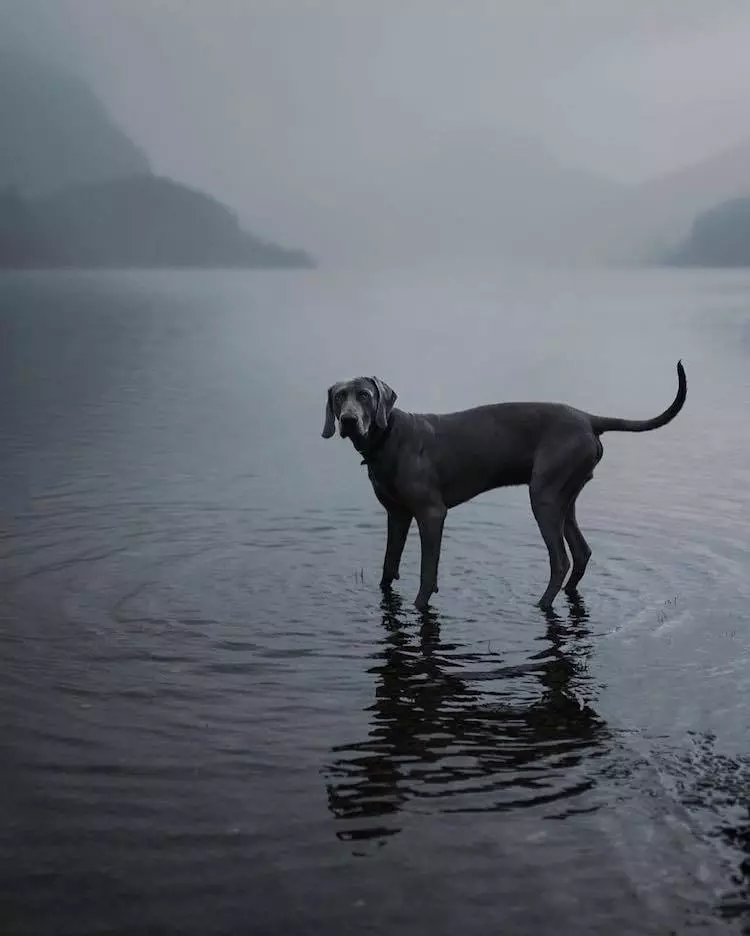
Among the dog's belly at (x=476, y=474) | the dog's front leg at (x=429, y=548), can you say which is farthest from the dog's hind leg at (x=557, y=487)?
the dog's front leg at (x=429, y=548)

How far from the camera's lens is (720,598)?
827cm

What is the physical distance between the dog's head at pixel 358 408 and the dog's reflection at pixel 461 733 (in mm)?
1303

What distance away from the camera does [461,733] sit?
5.87 meters

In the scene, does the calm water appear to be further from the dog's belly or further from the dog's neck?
the dog's neck

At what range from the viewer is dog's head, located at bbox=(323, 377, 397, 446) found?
7.86 metres

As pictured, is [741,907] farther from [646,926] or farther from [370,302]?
[370,302]

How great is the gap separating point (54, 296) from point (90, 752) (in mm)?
52131

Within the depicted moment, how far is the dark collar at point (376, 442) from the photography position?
8211 mm

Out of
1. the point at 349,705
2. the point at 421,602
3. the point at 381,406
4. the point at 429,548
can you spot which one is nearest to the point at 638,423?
the point at 429,548

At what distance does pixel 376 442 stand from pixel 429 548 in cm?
80

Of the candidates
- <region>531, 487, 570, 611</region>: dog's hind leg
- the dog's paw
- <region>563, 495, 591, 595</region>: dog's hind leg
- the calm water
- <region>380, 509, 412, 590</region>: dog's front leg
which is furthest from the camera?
<region>563, 495, 591, 595</region>: dog's hind leg

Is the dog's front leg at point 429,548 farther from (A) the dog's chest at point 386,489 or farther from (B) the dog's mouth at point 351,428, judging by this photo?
(B) the dog's mouth at point 351,428

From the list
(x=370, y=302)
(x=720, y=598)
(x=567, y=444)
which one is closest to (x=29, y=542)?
(x=567, y=444)

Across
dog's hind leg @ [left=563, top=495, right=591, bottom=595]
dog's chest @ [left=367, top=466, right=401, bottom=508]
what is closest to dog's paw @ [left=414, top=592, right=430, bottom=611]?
dog's chest @ [left=367, top=466, right=401, bottom=508]
